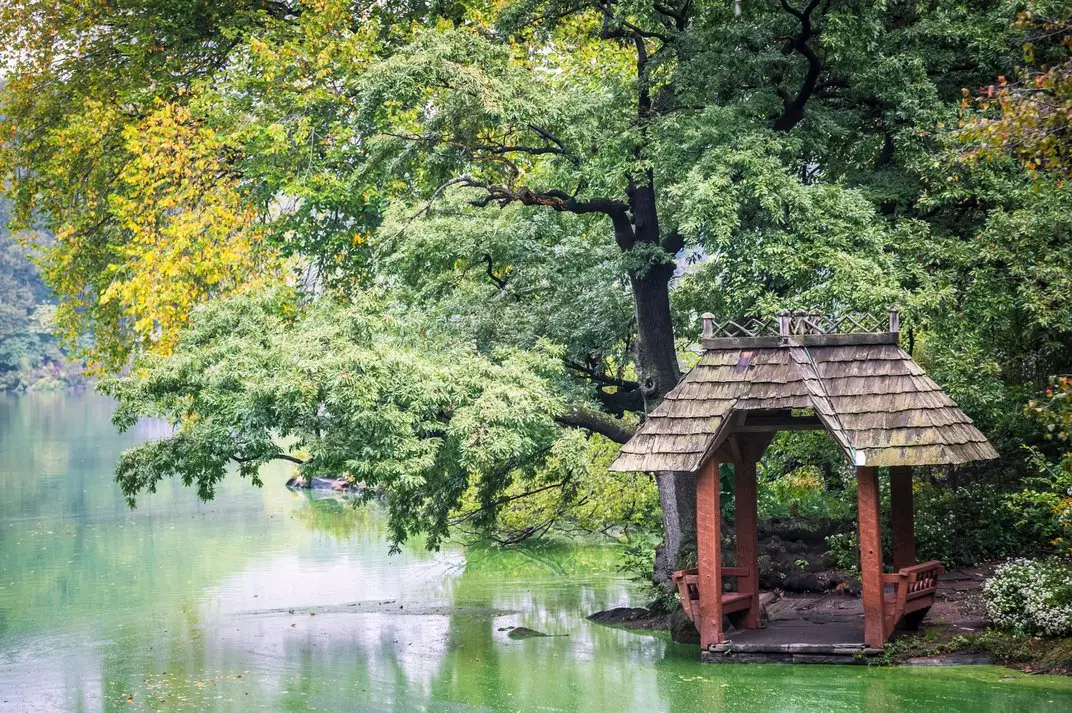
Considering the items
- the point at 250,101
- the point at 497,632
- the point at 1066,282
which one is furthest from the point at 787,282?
the point at 250,101

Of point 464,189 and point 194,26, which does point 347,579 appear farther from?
point 194,26

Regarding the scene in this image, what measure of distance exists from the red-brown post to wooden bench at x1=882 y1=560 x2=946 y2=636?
5.18ft

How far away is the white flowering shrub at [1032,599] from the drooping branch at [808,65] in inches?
239

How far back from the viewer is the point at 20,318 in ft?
261

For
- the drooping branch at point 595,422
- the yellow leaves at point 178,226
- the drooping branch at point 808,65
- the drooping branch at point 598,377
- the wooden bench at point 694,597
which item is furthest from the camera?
the drooping branch at point 598,377

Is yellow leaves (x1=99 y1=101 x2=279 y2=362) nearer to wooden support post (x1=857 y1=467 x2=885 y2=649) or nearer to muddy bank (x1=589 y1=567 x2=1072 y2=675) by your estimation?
muddy bank (x1=589 y1=567 x2=1072 y2=675)

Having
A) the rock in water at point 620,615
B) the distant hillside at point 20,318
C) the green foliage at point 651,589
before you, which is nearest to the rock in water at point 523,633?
the rock in water at point 620,615

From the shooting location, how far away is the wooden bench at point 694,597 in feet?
43.1

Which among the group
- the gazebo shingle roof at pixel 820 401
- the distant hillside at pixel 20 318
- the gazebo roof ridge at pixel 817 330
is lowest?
the gazebo shingle roof at pixel 820 401

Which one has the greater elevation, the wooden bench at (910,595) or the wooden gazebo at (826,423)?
the wooden gazebo at (826,423)

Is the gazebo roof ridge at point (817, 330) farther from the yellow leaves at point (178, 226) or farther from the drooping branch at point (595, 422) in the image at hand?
the yellow leaves at point (178, 226)

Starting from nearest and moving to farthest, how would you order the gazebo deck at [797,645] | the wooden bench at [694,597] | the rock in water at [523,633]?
A: the gazebo deck at [797,645] < the wooden bench at [694,597] < the rock in water at [523,633]

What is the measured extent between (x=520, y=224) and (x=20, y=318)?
7026 centimetres

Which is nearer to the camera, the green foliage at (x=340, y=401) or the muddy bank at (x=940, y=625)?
the muddy bank at (x=940, y=625)
